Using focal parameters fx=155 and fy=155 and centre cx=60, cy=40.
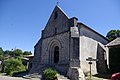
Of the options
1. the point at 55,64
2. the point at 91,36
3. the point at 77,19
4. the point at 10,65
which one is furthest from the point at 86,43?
the point at 10,65

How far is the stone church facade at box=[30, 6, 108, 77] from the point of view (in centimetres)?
2233

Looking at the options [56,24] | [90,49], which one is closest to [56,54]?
[56,24]

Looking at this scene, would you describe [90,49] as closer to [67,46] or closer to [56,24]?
[67,46]

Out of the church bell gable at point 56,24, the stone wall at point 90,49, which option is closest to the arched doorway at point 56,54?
the church bell gable at point 56,24

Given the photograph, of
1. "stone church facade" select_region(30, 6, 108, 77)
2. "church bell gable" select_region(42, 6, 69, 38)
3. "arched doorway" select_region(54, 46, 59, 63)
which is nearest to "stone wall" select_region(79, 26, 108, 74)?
"stone church facade" select_region(30, 6, 108, 77)

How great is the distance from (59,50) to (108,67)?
8.28m

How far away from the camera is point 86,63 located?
22859 mm

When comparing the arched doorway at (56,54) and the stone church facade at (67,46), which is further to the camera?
the arched doorway at (56,54)

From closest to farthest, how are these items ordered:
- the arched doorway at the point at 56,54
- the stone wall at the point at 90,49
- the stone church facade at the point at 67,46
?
the stone church facade at the point at 67,46 < the stone wall at the point at 90,49 < the arched doorway at the point at 56,54

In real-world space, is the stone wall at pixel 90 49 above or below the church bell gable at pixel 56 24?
below

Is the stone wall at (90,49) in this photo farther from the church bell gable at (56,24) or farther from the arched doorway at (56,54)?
the arched doorway at (56,54)

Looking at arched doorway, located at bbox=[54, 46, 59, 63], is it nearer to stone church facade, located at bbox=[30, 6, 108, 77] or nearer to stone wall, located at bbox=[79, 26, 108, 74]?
stone church facade, located at bbox=[30, 6, 108, 77]

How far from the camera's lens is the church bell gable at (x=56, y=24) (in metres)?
24.9

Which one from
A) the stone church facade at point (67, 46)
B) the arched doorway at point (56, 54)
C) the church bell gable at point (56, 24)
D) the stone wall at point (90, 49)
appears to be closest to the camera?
the stone church facade at point (67, 46)
